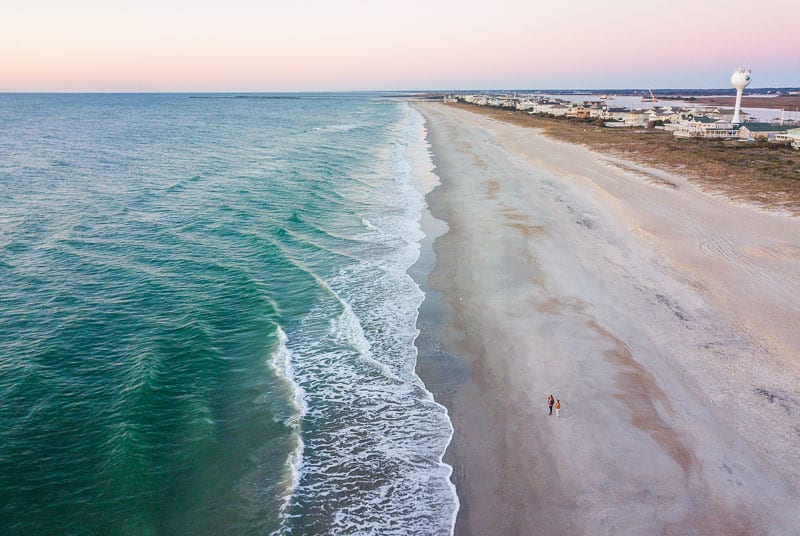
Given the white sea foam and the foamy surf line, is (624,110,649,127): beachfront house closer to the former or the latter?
the foamy surf line

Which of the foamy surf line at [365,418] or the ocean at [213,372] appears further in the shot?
the ocean at [213,372]

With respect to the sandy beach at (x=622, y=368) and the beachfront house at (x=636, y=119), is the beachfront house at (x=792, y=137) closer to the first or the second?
the beachfront house at (x=636, y=119)

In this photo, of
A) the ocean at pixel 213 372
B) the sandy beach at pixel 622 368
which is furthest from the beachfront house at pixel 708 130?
the ocean at pixel 213 372

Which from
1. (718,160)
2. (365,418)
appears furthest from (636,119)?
(365,418)

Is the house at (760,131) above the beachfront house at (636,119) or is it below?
below

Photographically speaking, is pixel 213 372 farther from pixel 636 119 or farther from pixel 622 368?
pixel 636 119

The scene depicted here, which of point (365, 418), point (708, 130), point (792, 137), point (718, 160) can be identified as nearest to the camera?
point (365, 418)
